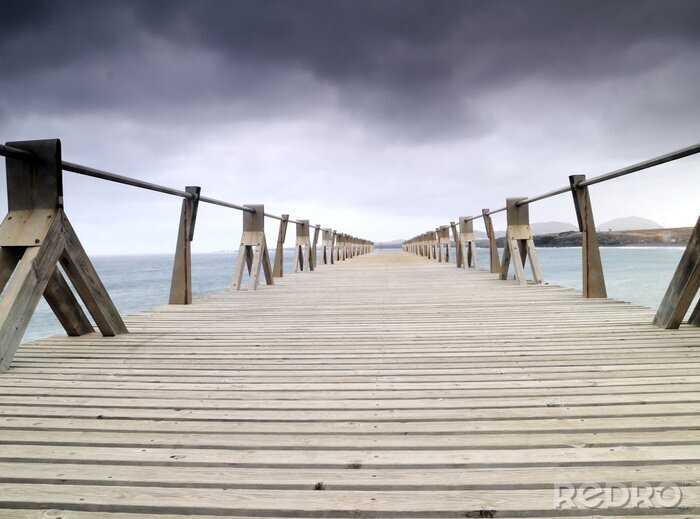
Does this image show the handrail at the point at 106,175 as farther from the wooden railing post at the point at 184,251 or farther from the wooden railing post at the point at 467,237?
the wooden railing post at the point at 467,237

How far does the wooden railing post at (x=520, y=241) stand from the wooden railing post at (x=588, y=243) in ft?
3.96

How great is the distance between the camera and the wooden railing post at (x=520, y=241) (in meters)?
5.52

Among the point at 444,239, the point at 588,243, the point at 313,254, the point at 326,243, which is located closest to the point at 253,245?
the point at 588,243

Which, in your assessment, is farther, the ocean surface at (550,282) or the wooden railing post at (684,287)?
the ocean surface at (550,282)

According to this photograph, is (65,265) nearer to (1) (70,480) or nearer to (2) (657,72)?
(1) (70,480)

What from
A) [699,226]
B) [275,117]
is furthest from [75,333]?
[275,117]

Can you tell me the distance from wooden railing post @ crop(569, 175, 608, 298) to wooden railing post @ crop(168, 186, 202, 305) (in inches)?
154

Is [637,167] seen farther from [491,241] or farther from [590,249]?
[491,241]

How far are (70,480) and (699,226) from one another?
3.20 meters

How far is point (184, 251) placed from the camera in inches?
166

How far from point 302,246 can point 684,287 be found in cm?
819

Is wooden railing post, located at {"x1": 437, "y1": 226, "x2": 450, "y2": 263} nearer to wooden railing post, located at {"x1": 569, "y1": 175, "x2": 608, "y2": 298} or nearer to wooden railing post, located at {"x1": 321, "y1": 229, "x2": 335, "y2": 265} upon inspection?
wooden railing post, located at {"x1": 321, "y1": 229, "x2": 335, "y2": 265}

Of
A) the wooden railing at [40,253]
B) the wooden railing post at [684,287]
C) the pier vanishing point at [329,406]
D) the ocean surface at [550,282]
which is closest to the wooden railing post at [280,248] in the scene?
the ocean surface at [550,282]

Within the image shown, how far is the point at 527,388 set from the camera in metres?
1.65
